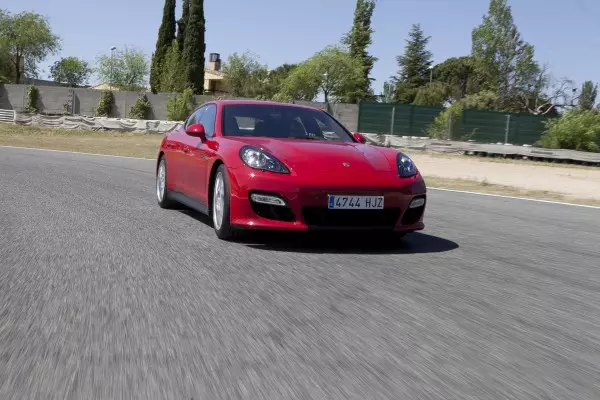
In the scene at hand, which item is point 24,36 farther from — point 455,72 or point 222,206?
point 222,206

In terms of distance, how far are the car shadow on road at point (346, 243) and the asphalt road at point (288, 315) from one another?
0.09ft

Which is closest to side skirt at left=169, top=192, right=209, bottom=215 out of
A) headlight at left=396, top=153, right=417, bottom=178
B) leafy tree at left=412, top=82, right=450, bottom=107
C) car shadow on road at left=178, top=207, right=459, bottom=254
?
car shadow on road at left=178, top=207, right=459, bottom=254

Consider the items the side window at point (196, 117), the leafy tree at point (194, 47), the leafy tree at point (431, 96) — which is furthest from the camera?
the leafy tree at point (431, 96)

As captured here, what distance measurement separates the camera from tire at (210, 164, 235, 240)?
19.6 feet

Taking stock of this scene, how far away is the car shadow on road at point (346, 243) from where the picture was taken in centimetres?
592

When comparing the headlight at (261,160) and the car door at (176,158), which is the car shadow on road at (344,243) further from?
the car door at (176,158)

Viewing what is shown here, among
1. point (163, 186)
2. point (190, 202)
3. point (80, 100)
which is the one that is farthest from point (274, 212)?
point (80, 100)

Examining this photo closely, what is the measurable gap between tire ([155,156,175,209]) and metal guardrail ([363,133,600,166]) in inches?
763

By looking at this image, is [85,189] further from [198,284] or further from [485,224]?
[198,284]

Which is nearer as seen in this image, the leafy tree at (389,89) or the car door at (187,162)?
the car door at (187,162)

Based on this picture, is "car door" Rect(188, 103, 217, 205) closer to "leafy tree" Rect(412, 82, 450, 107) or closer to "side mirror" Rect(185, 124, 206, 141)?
"side mirror" Rect(185, 124, 206, 141)

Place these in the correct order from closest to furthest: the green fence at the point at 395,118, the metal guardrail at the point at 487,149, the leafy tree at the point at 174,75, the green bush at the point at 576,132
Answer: the metal guardrail at the point at 487,149 < the green bush at the point at 576,132 < the green fence at the point at 395,118 < the leafy tree at the point at 174,75

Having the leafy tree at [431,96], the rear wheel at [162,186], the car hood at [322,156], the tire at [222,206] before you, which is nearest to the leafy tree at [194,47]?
the leafy tree at [431,96]

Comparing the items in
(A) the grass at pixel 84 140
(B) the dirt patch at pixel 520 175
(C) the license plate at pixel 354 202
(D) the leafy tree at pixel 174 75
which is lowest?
(A) the grass at pixel 84 140
